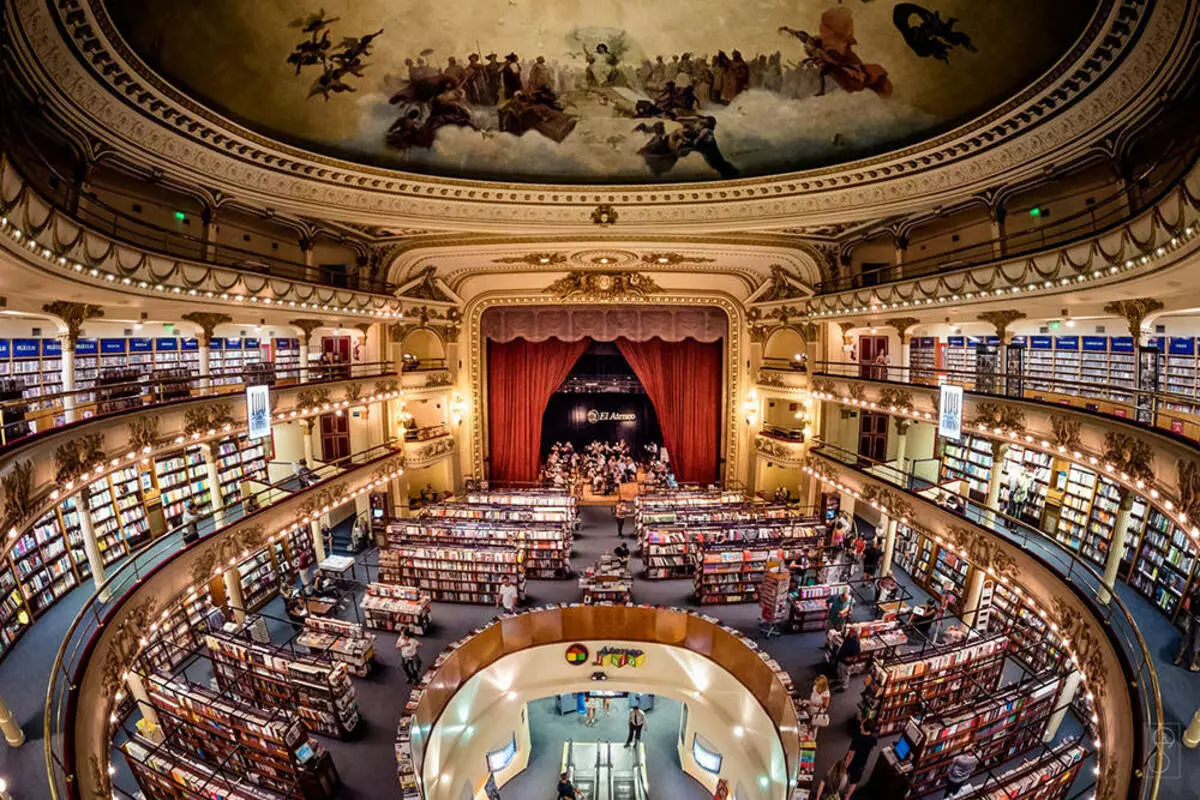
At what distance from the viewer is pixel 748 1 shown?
8609 millimetres

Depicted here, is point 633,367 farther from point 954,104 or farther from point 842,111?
point 954,104

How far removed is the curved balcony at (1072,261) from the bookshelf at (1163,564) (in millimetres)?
3700

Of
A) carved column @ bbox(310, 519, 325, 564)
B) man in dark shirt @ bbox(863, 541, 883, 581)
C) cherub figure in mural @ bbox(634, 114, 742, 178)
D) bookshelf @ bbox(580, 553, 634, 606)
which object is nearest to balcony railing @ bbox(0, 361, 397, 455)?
carved column @ bbox(310, 519, 325, 564)

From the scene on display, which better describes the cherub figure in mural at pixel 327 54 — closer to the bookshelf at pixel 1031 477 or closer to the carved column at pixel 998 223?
the carved column at pixel 998 223

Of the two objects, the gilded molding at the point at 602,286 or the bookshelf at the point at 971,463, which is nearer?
the bookshelf at the point at 971,463

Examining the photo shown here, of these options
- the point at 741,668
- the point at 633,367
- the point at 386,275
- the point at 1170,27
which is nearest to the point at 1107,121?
the point at 1170,27

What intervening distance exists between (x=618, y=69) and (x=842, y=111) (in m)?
4.15

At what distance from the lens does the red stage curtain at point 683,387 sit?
1838cm

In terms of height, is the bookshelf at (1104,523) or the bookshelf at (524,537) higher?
the bookshelf at (1104,523)

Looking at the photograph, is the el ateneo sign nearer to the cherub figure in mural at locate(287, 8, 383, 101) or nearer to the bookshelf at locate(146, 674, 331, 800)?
the cherub figure in mural at locate(287, 8, 383, 101)

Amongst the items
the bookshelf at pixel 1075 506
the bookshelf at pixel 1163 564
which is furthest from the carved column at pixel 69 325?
the bookshelf at pixel 1075 506

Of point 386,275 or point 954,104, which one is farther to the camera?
point 386,275

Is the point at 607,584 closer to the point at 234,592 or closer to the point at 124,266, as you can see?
the point at 234,592

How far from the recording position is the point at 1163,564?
8.02 m
